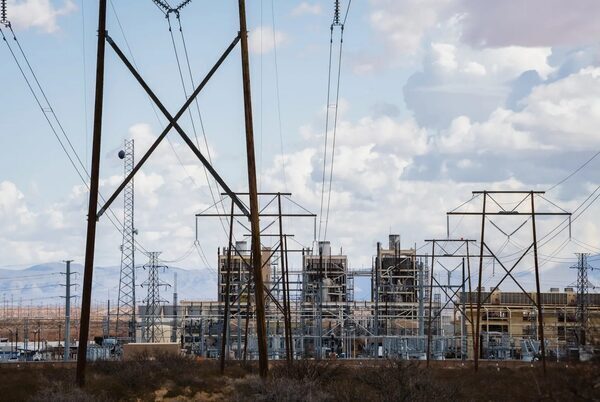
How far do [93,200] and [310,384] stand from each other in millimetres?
7971

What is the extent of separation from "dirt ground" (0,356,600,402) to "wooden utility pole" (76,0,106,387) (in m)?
1.09

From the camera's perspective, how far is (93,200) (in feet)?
87.1

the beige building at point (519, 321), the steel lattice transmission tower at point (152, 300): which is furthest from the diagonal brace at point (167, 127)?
the beige building at point (519, 321)

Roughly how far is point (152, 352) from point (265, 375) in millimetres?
42231

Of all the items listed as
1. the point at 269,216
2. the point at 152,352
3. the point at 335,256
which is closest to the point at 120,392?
the point at 269,216

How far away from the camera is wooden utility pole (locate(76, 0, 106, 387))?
26.5m

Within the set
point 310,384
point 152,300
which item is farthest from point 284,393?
point 152,300

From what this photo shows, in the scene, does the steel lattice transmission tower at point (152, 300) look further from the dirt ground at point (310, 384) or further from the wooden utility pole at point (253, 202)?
the wooden utility pole at point (253, 202)

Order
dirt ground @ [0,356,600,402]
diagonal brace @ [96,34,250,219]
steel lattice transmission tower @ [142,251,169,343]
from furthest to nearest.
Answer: steel lattice transmission tower @ [142,251,169,343]
diagonal brace @ [96,34,250,219]
dirt ground @ [0,356,600,402]

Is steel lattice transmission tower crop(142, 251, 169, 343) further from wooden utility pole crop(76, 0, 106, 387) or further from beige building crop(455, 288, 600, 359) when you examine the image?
wooden utility pole crop(76, 0, 106, 387)

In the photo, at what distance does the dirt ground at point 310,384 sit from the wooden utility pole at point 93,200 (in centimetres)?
109

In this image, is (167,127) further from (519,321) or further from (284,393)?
(519,321)

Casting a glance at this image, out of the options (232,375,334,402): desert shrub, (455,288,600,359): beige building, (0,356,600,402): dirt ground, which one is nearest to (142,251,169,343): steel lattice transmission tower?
(455,288,600,359): beige building

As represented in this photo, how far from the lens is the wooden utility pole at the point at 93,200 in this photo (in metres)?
26.5
